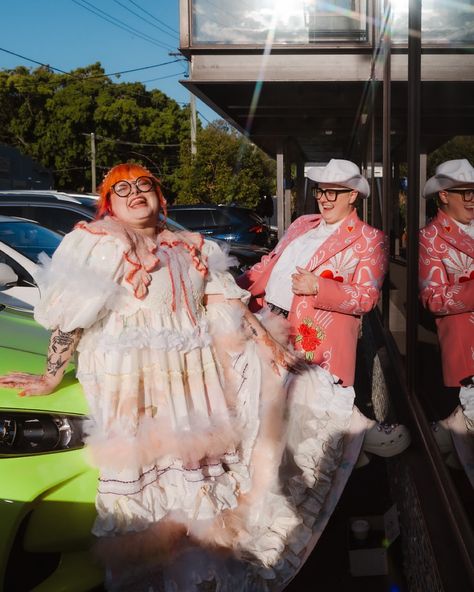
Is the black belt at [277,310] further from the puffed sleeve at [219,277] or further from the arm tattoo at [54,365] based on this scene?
the arm tattoo at [54,365]

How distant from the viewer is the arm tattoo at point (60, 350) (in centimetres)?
278

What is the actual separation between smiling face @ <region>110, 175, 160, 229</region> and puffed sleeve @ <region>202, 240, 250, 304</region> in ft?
1.16

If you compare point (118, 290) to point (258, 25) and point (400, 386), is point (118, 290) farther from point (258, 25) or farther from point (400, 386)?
point (258, 25)

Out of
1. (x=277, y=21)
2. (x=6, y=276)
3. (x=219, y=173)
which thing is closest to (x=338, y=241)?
(x=6, y=276)

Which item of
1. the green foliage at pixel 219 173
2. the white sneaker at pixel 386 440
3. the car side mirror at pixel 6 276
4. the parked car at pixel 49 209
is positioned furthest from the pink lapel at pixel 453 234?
the green foliage at pixel 219 173

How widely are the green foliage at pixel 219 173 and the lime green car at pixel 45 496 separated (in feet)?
95.9

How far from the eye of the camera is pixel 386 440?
3357 mm

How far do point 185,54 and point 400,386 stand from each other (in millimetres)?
7246

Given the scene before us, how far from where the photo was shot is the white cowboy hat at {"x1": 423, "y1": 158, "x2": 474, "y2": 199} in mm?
2086

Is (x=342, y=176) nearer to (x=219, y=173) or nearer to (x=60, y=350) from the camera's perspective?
(x=60, y=350)

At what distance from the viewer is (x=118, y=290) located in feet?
9.07

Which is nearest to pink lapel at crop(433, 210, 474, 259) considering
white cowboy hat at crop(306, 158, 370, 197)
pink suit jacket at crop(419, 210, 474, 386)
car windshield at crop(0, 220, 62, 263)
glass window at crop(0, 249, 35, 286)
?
pink suit jacket at crop(419, 210, 474, 386)

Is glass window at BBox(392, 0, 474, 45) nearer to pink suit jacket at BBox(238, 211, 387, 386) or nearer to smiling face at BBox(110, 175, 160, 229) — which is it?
pink suit jacket at BBox(238, 211, 387, 386)

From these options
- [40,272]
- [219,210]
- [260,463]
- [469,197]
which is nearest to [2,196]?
[40,272]
